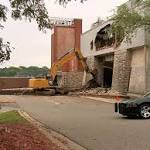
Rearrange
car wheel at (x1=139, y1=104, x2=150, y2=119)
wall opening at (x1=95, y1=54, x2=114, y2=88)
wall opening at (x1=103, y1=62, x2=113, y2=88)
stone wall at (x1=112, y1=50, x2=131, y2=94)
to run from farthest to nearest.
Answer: wall opening at (x1=103, y1=62, x2=113, y2=88) < wall opening at (x1=95, y1=54, x2=114, y2=88) < stone wall at (x1=112, y1=50, x2=131, y2=94) < car wheel at (x1=139, y1=104, x2=150, y2=119)

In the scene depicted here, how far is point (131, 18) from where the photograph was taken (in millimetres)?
45156

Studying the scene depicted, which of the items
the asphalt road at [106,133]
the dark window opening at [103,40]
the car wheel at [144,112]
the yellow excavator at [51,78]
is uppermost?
the dark window opening at [103,40]

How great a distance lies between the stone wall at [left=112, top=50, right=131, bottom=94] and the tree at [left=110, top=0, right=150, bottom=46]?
913 cm

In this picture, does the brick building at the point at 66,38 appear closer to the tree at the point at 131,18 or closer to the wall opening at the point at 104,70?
the wall opening at the point at 104,70

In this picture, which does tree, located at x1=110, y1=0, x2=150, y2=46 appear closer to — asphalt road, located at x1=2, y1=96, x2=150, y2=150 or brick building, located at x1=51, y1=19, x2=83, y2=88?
asphalt road, located at x1=2, y1=96, x2=150, y2=150

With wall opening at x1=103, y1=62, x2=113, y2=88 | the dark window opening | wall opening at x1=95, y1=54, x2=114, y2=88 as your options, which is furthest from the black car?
wall opening at x1=103, y1=62, x2=113, y2=88

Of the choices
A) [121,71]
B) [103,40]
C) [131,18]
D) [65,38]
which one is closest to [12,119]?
[131,18]

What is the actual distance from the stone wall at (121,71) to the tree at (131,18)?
9133 millimetres

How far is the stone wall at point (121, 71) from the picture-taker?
56125mm

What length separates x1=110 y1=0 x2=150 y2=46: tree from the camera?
45.3 meters

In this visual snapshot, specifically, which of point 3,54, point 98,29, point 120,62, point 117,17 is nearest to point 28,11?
point 3,54

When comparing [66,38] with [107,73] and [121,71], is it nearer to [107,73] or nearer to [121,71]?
[107,73]

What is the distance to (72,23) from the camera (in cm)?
9525

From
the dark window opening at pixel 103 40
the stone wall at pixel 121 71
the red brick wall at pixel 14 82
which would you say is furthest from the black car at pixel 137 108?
the red brick wall at pixel 14 82
